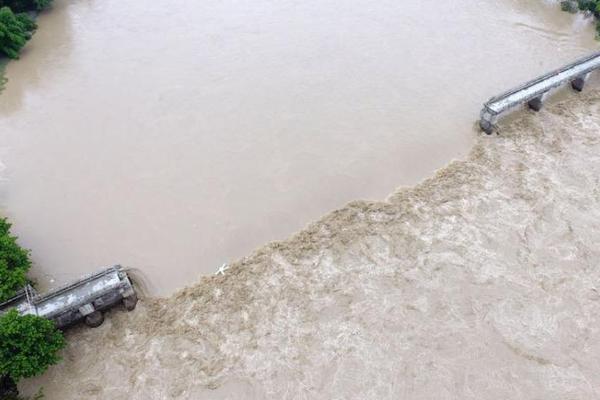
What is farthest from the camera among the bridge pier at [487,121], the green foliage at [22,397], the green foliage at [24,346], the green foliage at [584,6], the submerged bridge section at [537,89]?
the green foliage at [584,6]

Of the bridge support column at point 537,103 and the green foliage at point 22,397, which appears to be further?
the bridge support column at point 537,103

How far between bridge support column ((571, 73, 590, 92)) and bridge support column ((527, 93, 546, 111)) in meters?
2.34

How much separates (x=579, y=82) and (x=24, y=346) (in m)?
22.1

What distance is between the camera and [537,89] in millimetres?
18891

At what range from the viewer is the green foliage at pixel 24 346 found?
10.5 m

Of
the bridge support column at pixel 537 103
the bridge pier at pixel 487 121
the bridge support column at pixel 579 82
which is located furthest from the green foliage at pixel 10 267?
the bridge support column at pixel 579 82

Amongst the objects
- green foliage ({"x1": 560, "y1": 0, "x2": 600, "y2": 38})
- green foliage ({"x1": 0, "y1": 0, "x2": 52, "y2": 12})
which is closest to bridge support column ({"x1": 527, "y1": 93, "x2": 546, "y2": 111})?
green foliage ({"x1": 560, "y1": 0, "x2": 600, "y2": 38})

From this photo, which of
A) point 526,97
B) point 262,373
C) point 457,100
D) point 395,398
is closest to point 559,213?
point 526,97

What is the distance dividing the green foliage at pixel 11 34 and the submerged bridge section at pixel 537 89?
20493 mm

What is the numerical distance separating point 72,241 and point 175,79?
9094mm

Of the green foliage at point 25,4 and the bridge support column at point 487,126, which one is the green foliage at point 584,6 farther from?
the green foliage at point 25,4

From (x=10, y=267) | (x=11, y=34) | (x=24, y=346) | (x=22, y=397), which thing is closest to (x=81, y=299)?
(x=24, y=346)

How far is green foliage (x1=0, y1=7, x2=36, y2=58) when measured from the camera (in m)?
21.1

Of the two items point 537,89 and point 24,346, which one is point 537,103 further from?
point 24,346
